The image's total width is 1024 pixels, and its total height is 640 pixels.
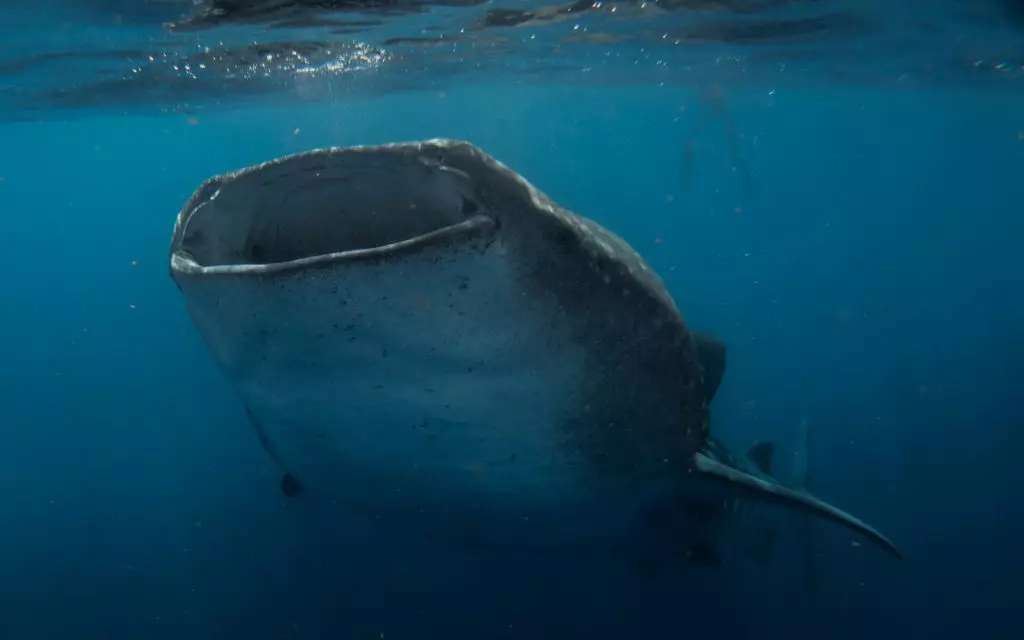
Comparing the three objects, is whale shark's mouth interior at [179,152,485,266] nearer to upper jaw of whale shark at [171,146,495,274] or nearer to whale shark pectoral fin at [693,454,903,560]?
upper jaw of whale shark at [171,146,495,274]

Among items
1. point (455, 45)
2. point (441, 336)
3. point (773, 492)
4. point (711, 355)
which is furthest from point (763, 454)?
point (455, 45)

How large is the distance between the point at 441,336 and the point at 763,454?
644 centimetres

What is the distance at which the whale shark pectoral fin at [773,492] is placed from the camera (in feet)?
13.0

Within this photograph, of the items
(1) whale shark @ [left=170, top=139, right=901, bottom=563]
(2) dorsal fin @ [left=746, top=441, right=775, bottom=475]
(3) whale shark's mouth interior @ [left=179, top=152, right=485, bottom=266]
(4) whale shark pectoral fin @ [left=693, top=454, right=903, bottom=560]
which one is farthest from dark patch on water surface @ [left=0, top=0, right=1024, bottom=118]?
(4) whale shark pectoral fin @ [left=693, top=454, right=903, bottom=560]

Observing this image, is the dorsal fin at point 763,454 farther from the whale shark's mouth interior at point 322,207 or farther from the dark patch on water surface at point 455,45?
the dark patch on water surface at point 455,45

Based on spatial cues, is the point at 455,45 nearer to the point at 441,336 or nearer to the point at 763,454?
the point at 763,454

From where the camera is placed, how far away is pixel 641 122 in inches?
1820

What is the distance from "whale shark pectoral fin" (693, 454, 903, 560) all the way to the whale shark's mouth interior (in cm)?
214

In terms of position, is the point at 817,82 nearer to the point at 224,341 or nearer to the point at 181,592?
the point at 181,592

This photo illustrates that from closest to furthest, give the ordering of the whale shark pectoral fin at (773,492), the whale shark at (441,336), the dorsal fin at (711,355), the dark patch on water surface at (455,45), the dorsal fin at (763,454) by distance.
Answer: the whale shark at (441,336)
the whale shark pectoral fin at (773,492)
the dorsal fin at (711,355)
the dorsal fin at (763,454)
the dark patch on water surface at (455,45)

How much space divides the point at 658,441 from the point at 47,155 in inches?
1798

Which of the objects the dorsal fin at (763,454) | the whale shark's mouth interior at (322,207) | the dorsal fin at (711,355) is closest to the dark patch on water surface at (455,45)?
the dorsal fin at (711,355)

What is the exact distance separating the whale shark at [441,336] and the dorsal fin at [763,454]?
4.08m

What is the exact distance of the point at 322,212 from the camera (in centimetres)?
298
